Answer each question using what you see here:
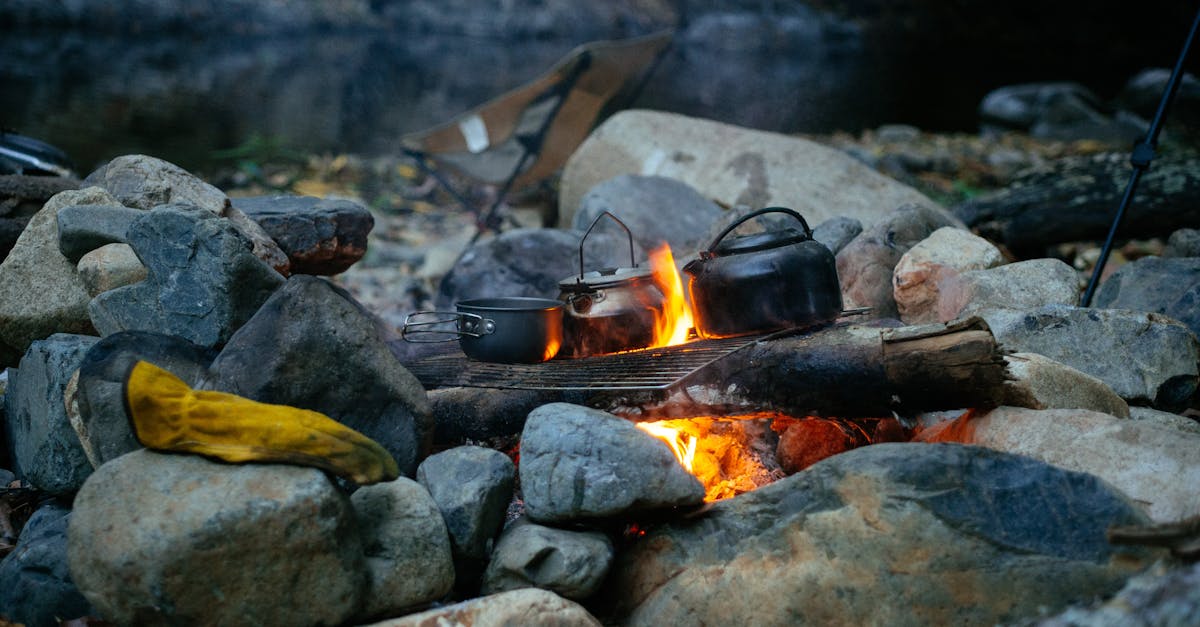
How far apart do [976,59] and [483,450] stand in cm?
3728

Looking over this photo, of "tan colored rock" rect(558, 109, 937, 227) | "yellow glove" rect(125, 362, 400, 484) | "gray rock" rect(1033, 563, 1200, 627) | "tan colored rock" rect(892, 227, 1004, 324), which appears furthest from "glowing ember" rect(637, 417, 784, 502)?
"tan colored rock" rect(558, 109, 937, 227)

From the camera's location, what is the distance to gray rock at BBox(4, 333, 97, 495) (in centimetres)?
268

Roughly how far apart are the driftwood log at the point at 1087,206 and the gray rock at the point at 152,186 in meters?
5.18

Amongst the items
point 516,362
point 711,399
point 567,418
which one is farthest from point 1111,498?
point 516,362

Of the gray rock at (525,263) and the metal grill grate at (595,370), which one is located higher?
the metal grill grate at (595,370)

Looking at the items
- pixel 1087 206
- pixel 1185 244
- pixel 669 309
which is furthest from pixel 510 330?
pixel 1087 206

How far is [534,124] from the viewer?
7852 mm

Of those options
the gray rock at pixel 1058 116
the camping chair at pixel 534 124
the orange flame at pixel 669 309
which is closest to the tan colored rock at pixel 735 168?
the camping chair at pixel 534 124

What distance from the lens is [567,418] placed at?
8.12 ft

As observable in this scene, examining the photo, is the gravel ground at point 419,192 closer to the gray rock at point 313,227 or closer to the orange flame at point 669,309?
the gray rock at point 313,227

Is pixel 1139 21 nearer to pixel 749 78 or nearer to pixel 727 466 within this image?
pixel 749 78

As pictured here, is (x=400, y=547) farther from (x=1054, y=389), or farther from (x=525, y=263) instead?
(x=525, y=263)

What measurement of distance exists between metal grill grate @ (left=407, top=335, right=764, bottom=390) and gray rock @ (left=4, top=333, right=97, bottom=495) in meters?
1.13

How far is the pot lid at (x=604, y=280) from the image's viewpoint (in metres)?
3.36
